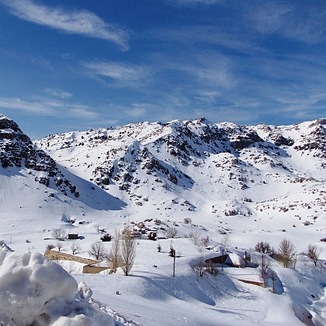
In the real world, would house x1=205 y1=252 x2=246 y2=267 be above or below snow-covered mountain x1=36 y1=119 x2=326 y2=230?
below

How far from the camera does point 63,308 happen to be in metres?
9.32

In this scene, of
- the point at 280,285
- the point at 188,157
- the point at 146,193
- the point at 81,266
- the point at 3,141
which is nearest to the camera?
the point at 81,266

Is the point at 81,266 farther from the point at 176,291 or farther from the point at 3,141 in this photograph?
the point at 3,141

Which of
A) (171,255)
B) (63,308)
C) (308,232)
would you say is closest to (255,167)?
(308,232)

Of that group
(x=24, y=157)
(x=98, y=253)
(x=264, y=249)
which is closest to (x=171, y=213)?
(x=24, y=157)

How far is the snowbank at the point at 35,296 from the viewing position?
29.4 feet

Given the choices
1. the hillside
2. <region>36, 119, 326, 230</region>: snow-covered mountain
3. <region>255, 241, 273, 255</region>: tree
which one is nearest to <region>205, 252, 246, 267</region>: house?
<region>255, 241, 273, 255</region>: tree

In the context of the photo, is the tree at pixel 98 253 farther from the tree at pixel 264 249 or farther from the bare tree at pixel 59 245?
the tree at pixel 264 249

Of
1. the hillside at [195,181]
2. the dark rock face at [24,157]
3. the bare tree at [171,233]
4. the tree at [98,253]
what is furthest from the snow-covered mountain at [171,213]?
the tree at [98,253]

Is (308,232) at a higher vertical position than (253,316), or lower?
higher

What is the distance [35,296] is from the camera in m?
8.99

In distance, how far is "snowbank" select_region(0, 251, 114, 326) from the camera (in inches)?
352

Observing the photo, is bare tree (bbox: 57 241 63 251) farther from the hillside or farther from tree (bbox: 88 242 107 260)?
the hillside

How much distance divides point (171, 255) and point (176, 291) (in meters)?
13.5
